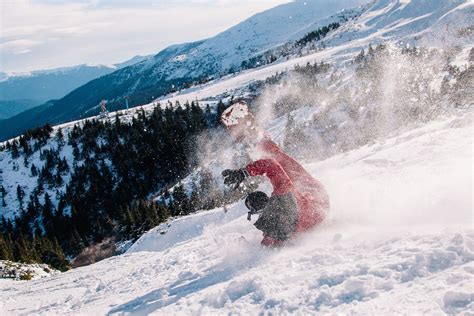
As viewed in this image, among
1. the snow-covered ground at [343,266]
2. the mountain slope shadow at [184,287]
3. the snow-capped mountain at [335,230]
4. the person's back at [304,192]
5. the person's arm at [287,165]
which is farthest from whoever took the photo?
the person's arm at [287,165]

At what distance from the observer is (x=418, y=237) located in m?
6.34

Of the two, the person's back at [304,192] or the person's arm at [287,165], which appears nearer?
the person's back at [304,192]

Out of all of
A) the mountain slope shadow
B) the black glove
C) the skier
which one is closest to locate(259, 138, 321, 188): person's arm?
the skier

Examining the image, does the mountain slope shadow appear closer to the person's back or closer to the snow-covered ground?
the snow-covered ground

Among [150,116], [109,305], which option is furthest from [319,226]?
[150,116]

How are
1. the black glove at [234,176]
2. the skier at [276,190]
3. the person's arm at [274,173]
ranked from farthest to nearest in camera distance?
the person's arm at [274,173] < the skier at [276,190] < the black glove at [234,176]

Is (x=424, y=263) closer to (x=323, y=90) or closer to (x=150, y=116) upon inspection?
(x=323, y=90)

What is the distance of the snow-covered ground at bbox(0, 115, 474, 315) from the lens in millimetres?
5051

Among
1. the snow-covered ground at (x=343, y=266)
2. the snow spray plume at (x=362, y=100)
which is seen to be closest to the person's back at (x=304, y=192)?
Result: the snow-covered ground at (x=343, y=266)

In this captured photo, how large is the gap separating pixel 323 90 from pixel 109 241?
4002cm

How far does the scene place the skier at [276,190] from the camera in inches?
329

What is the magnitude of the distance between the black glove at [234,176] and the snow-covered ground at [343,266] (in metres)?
1.53

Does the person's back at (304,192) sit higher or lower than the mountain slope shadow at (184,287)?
higher

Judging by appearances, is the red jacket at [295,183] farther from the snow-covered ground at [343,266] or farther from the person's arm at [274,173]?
the snow-covered ground at [343,266]
